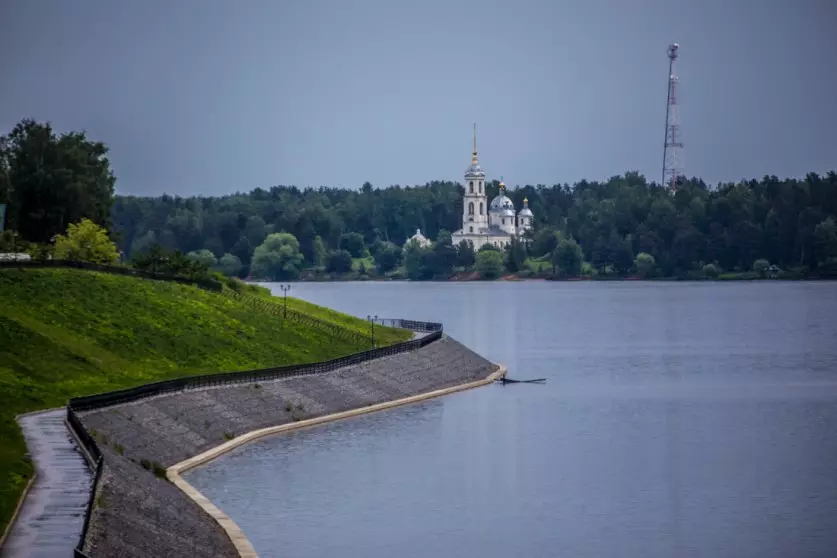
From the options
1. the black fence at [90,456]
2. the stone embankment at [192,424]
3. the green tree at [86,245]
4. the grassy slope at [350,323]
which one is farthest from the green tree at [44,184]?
the black fence at [90,456]

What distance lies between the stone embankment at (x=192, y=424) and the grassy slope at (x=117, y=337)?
5115mm

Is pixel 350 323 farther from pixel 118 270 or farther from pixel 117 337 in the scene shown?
pixel 117 337

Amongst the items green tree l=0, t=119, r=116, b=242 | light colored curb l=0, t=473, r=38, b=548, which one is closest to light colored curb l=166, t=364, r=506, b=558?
light colored curb l=0, t=473, r=38, b=548

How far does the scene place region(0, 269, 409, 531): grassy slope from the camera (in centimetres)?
8506

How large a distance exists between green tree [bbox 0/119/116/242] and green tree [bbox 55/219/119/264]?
9.55 metres

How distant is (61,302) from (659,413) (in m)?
38.2

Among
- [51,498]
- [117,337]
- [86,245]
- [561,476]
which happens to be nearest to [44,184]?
[86,245]

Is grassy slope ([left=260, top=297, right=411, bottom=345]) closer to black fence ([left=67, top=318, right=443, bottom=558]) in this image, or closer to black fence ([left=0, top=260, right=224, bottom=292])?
black fence ([left=67, top=318, right=443, bottom=558])

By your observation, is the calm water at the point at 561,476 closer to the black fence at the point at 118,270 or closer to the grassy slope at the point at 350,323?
the grassy slope at the point at 350,323

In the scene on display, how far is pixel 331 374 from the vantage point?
98750mm

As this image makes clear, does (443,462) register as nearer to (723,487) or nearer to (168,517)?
(723,487)

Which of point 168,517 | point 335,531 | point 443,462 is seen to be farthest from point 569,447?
point 168,517

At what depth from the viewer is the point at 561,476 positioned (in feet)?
245

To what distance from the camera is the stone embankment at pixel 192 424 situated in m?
51.2
